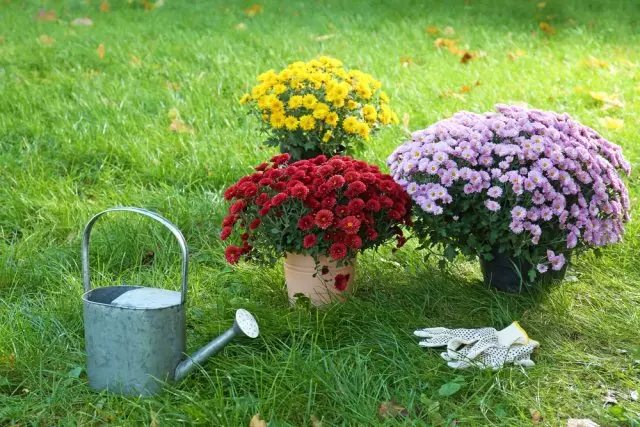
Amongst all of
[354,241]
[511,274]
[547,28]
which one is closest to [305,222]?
[354,241]

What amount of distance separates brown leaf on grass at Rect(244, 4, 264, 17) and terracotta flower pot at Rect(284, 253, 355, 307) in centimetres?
540

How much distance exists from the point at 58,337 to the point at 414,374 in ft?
3.64

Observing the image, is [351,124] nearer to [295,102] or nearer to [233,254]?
[295,102]

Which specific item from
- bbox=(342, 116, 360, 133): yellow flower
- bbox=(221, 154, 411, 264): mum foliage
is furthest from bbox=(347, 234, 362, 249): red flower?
bbox=(342, 116, 360, 133): yellow flower

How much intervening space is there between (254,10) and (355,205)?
5.74 metres

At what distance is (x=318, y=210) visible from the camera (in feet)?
8.51

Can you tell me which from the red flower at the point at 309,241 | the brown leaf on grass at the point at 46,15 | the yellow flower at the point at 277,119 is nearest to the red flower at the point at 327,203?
the red flower at the point at 309,241

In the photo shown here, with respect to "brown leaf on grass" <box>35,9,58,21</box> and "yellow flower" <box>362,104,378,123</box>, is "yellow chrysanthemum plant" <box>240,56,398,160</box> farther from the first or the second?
"brown leaf on grass" <box>35,9,58,21</box>

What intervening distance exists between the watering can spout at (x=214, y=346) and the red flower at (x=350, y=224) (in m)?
0.43

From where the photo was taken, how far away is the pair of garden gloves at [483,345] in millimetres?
2416

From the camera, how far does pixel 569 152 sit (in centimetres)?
271

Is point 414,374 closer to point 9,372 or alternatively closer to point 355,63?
point 9,372

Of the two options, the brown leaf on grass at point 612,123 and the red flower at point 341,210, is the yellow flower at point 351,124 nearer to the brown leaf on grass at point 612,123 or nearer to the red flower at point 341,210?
the red flower at point 341,210

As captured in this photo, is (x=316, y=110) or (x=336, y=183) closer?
(x=336, y=183)
